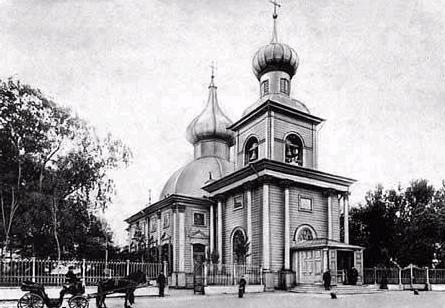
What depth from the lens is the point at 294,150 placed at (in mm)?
29641

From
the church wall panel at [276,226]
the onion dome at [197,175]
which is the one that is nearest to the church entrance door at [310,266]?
the church wall panel at [276,226]

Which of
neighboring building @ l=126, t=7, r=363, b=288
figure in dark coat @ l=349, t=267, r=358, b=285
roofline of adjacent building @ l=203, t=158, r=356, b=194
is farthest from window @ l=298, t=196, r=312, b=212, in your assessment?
figure in dark coat @ l=349, t=267, r=358, b=285

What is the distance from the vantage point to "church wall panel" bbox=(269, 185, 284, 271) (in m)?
25.3

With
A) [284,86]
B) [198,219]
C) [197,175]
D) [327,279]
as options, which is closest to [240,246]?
[327,279]

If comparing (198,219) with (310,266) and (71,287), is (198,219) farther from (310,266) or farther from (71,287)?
(71,287)

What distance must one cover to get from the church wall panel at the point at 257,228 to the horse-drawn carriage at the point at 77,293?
11.6 meters

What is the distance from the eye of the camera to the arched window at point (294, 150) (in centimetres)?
2917

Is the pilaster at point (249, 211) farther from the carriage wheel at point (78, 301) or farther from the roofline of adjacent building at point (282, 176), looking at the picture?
the carriage wheel at point (78, 301)

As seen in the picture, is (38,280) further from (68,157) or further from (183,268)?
(183,268)

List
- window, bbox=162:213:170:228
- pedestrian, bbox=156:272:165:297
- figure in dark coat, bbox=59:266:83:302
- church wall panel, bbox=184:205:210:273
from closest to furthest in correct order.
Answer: figure in dark coat, bbox=59:266:83:302 < pedestrian, bbox=156:272:165:297 < church wall panel, bbox=184:205:210:273 < window, bbox=162:213:170:228

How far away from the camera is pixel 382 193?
125 ft

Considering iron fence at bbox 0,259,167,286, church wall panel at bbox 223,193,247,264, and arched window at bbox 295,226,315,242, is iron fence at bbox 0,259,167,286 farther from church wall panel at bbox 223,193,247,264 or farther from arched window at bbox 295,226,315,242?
arched window at bbox 295,226,315,242

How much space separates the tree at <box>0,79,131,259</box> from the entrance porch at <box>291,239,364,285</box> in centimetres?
1146

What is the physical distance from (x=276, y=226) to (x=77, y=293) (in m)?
13.6
